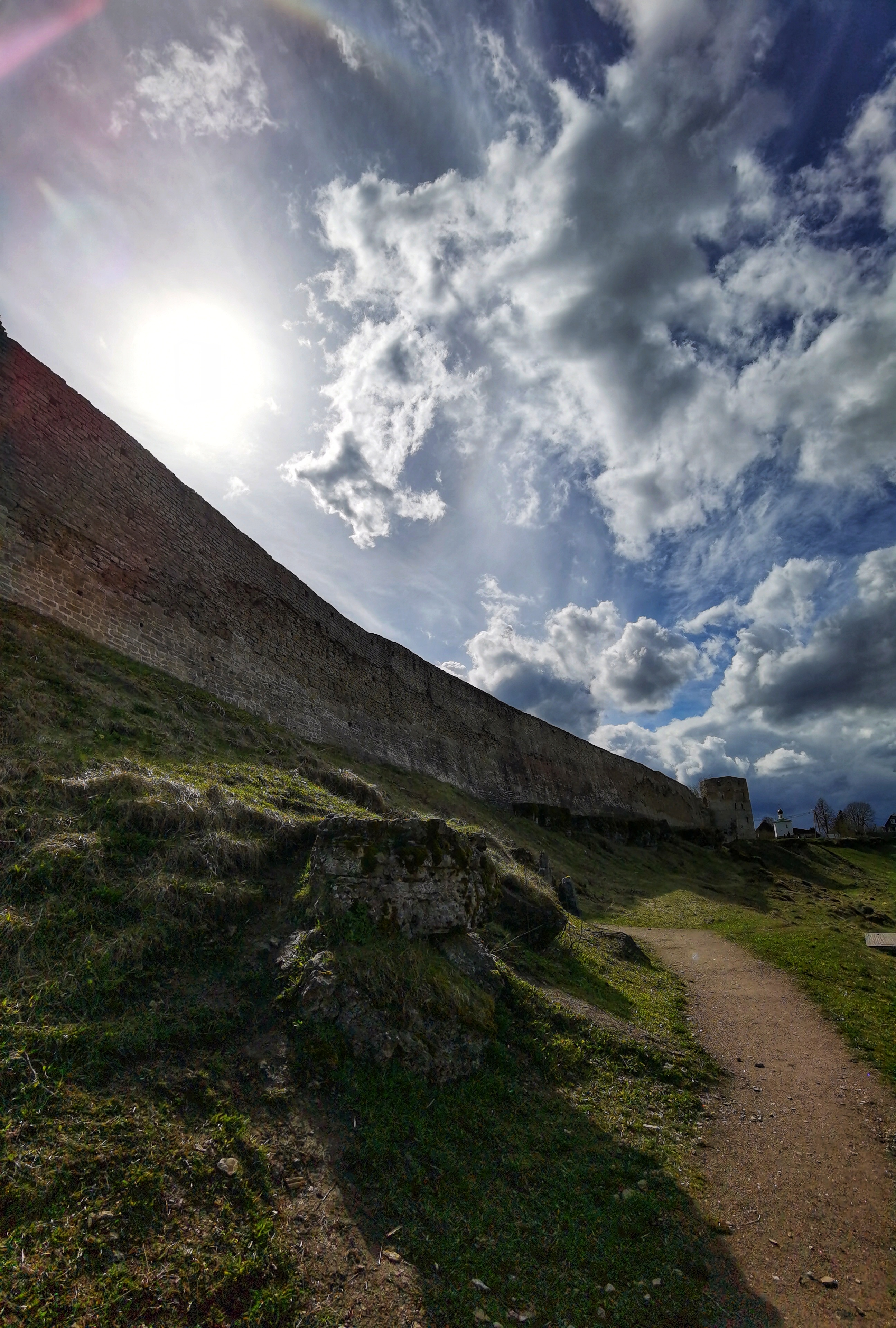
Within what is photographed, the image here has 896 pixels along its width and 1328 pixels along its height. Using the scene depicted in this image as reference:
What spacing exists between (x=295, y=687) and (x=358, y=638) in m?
4.68

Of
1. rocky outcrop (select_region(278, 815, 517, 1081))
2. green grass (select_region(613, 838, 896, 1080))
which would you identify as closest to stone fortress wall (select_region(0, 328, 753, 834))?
rocky outcrop (select_region(278, 815, 517, 1081))

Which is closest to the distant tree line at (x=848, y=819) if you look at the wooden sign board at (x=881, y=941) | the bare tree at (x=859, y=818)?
the bare tree at (x=859, y=818)

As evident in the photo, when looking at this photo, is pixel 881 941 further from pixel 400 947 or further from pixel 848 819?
pixel 848 819

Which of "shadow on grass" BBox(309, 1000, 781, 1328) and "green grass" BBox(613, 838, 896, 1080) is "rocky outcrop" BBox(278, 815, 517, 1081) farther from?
"green grass" BBox(613, 838, 896, 1080)

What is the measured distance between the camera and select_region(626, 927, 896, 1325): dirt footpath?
352 centimetres

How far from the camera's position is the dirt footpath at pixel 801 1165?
3.52 meters

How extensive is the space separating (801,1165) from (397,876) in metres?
4.27

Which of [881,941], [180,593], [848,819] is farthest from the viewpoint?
[848,819]

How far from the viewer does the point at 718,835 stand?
36.4 m

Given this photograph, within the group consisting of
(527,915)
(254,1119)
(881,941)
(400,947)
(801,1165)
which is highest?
(881,941)

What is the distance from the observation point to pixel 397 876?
584cm

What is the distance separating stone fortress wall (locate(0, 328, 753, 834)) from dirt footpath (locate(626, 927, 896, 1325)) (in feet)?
42.5

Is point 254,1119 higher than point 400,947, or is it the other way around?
point 400,947

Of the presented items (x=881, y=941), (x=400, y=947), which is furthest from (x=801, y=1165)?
(x=881, y=941)
